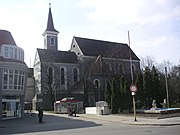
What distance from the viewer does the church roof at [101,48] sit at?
66875 mm

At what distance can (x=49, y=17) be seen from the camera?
77.9m

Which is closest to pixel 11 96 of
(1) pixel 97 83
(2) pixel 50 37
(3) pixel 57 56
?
(1) pixel 97 83

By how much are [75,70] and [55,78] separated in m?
7.23

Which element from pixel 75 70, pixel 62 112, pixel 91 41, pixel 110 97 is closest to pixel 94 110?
pixel 110 97

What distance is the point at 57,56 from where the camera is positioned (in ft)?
224

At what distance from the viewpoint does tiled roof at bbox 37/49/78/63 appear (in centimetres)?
6544

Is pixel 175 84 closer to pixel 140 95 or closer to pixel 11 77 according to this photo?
pixel 140 95

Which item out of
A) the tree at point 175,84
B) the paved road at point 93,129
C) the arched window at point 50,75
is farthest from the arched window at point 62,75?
the paved road at point 93,129

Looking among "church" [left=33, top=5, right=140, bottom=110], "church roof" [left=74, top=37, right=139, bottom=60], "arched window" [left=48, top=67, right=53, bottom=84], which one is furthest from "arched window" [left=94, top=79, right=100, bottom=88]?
"arched window" [left=48, top=67, right=53, bottom=84]

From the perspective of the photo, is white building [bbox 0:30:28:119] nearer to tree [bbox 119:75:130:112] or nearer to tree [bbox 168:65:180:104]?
tree [bbox 119:75:130:112]

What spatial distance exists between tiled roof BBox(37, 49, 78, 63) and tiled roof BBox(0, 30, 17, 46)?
78.0ft

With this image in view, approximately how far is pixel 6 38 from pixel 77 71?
1243 inches

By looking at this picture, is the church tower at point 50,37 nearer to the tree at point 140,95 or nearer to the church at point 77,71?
the church at point 77,71

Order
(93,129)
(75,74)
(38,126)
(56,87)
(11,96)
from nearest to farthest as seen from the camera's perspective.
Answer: (93,129), (38,126), (11,96), (56,87), (75,74)
